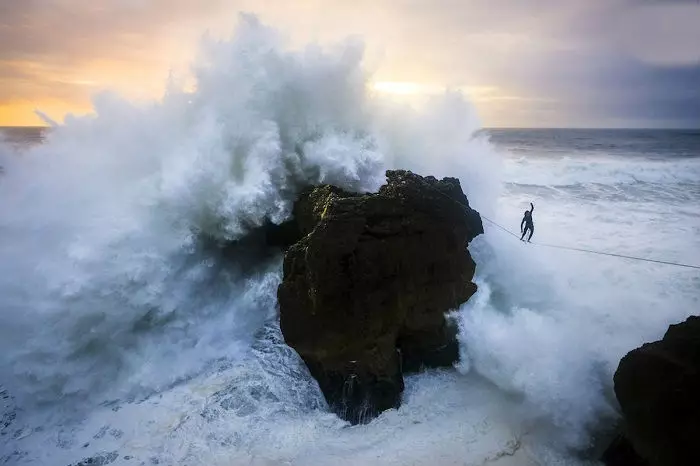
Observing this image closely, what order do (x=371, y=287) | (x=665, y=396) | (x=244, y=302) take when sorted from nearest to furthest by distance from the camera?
(x=665, y=396)
(x=371, y=287)
(x=244, y=302)

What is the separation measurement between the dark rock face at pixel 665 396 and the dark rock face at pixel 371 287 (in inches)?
102

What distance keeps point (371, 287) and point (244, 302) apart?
3.28 metres

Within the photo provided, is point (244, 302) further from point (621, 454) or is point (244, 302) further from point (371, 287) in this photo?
point (621, 454)

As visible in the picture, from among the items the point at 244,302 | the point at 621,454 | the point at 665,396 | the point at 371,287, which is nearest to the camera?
the point at 665,396

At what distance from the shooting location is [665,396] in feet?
15.0


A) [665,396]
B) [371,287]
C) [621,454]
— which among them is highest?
[371,287]

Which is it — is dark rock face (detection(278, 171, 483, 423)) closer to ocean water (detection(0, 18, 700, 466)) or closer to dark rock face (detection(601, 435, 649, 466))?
ocean water (detection(0, 18, 700, 466))

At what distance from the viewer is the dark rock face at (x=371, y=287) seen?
5859mm

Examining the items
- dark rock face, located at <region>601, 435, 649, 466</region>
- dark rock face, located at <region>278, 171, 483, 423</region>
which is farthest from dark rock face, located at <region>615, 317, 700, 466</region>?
A: dark rock face, located at <region>278, 171, 483, 423</region>

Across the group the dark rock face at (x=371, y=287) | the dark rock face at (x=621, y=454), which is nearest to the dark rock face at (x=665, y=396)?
the dark rock face at (x=621, y=454)

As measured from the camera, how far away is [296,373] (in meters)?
6.68

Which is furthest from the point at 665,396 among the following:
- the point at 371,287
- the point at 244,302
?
the point at 244,302

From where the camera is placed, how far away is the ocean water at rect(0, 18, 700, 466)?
5672 millimetres

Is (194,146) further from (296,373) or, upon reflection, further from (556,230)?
(556,230)
